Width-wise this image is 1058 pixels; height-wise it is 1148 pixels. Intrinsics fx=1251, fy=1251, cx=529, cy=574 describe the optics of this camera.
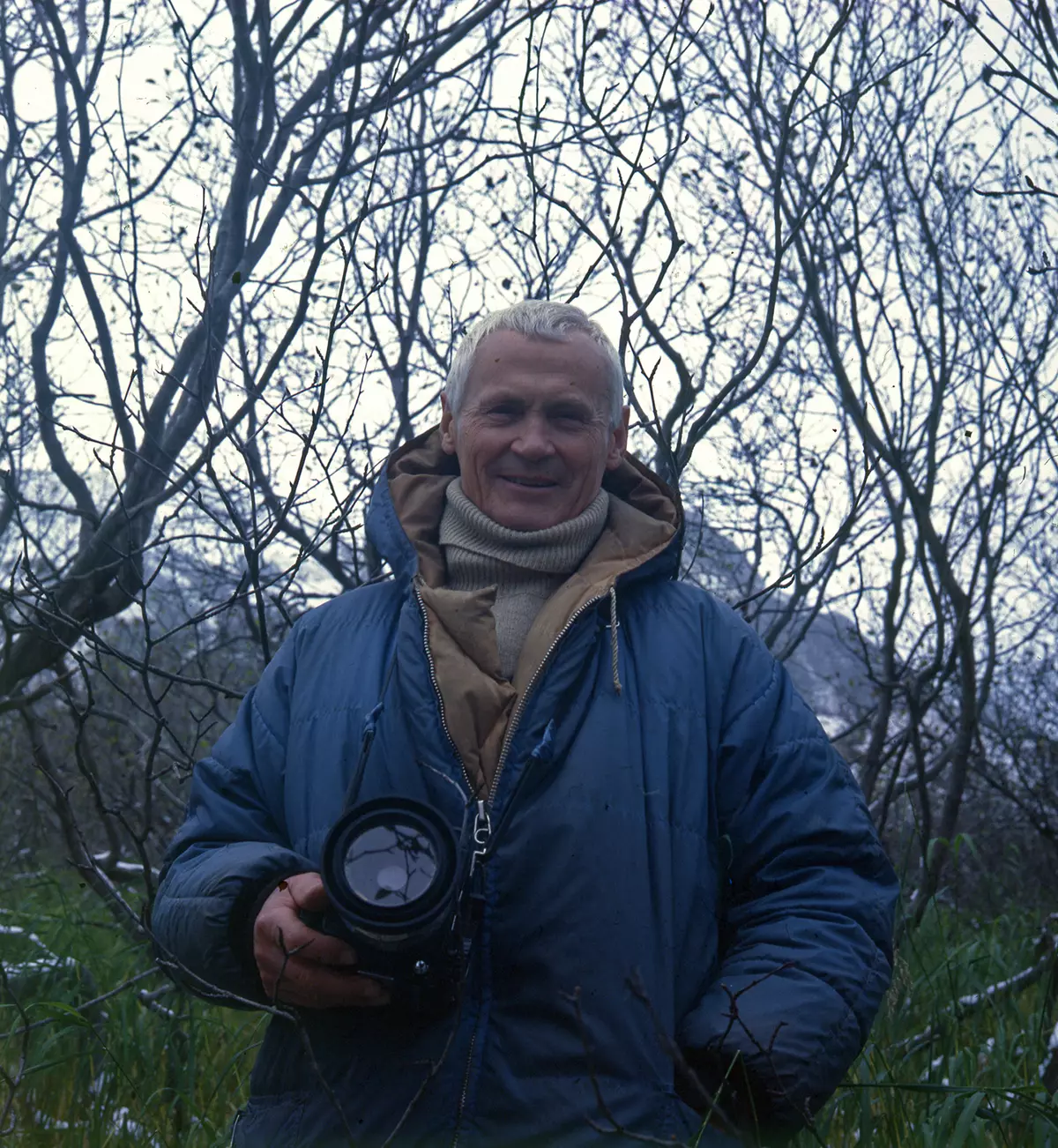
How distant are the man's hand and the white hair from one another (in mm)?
967

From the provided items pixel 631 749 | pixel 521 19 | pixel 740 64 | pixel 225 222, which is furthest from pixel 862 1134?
pixel 740 64

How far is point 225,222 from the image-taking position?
3.77m

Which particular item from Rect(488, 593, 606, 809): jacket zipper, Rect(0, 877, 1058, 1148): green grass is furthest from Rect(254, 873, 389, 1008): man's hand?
Rect(0, 877, 1058, 1148): green grass

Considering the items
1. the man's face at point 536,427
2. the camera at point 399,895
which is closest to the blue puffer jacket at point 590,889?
the camera at point 399,895

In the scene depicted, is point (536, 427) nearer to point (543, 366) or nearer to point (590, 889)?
point (543, 366)

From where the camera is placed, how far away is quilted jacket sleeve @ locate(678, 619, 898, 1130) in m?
1.54

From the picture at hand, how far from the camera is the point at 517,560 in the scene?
1981 mm

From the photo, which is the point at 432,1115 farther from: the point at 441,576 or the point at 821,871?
the point at 441,576

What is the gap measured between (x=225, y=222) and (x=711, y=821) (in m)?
2.72

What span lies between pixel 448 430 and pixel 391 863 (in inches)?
38.2

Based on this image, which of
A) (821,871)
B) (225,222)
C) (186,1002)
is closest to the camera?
(821,871)

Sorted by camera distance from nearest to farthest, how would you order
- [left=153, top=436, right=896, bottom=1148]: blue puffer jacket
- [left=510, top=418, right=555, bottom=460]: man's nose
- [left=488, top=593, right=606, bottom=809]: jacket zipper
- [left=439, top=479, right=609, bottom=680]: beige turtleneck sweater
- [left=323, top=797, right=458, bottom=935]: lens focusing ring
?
[left=323, top=797, right=458, bottom=935]: lens focusing ring
[left=153, top=436, right=896, bottom=1148]: blue puffer jacket
[left=488, top=593, right=606, bottom=809]: jacket zipper
[left=439, top=479, right=609, bottom=680]: beige turtleneck sweater
[left=510, top=418, right=555, bottom=460]: man's nose

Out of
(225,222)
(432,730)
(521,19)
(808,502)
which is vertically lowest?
(432,730)

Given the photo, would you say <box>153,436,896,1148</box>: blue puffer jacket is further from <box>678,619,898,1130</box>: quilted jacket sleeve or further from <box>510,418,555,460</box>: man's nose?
<box>510,418,555,460</box>: man's nose
